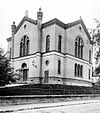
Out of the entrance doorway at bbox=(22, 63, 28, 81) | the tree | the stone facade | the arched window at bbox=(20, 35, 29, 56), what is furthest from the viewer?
the arched window at bbox=(20, 35, 29, 56)

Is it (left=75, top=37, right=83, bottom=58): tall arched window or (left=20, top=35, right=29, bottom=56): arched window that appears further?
(left=75, top=37, right=83, bottom=58): tall arched window

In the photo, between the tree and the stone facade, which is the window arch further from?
the tree

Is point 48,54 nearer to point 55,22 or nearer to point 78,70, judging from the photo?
point 55,22

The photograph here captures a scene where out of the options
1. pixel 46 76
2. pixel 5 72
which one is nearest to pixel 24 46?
pixel 46 76

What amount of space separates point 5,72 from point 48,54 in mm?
22263

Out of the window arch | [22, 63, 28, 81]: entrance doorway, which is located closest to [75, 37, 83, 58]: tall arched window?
the window arch

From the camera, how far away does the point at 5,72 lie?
22703mm

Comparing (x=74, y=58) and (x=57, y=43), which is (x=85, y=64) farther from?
(x=57, y=43)

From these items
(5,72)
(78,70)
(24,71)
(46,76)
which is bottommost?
(46,76)

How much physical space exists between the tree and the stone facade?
62.9ft

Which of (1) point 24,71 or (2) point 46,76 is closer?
(2) point 46,76

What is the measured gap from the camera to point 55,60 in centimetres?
4350

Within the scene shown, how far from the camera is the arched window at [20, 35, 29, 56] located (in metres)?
49.2

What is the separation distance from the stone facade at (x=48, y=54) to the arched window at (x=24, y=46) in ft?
2.14
